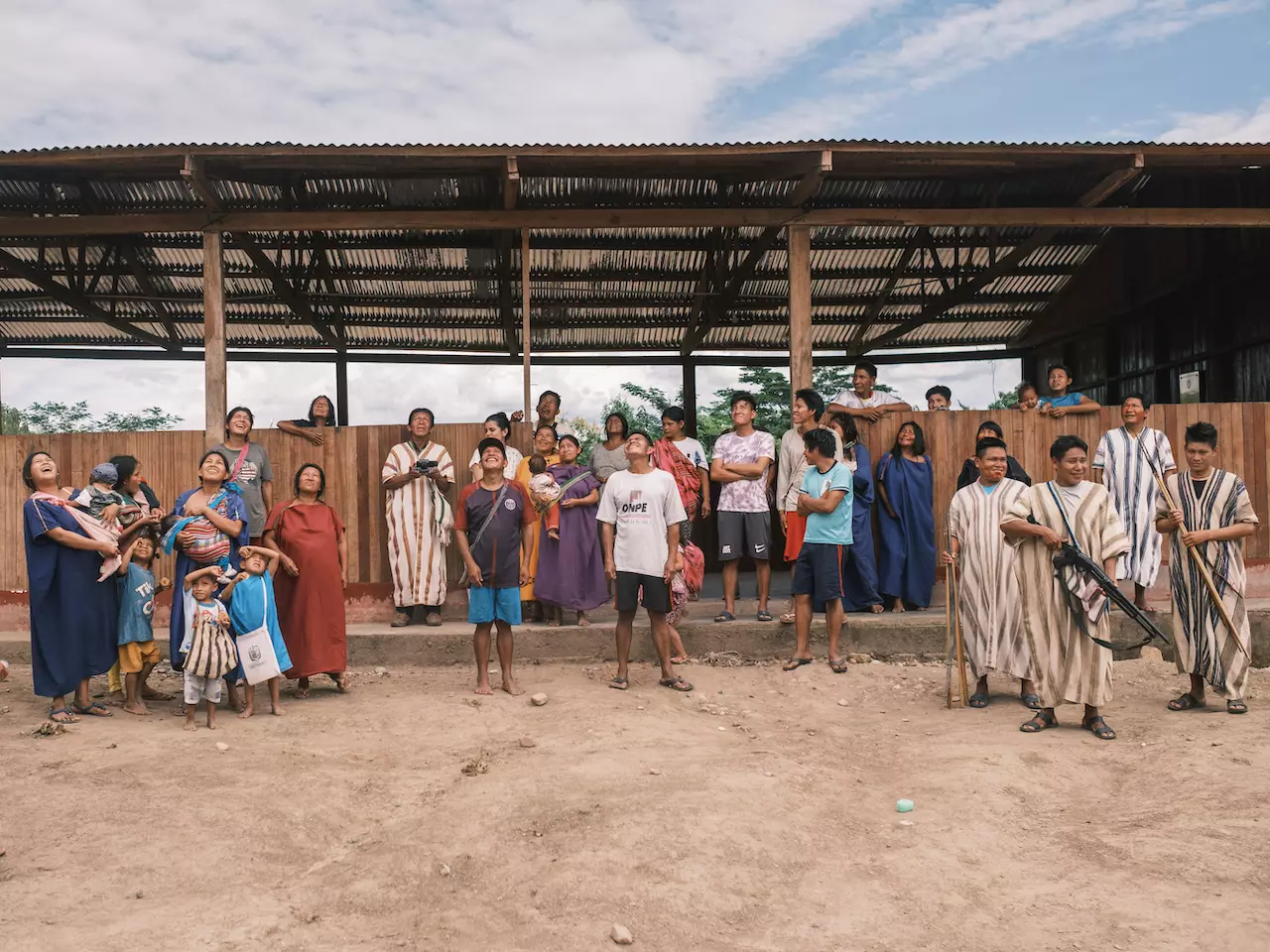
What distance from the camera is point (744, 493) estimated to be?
302 inches

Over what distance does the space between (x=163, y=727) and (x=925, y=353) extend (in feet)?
40.2

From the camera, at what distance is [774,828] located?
4207 mm

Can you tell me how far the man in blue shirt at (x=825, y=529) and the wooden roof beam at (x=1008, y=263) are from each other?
142 inches

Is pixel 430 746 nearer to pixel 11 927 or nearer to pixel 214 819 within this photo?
pixel 214 819

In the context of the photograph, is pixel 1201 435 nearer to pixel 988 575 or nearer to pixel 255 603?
pixel 988 575

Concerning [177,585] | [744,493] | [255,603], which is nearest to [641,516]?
[744,493]

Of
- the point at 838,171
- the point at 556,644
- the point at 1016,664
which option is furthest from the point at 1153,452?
the point at 556,644

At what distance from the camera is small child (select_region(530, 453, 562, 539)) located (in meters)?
7.42

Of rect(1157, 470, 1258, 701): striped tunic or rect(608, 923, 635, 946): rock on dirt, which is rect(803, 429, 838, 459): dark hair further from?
rect(608, 923, 635, 946): rock on dirt

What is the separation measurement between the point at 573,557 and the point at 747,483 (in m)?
1.47

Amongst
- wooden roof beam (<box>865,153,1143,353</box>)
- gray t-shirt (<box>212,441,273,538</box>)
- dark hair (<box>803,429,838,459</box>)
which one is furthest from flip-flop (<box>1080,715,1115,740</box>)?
gray t-shirt (<box>212,441,273,538</box>)

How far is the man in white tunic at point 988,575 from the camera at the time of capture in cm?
603

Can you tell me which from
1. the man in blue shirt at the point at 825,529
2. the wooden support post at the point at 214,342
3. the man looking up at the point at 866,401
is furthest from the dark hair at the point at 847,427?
the wooden support post at the point at 214,342

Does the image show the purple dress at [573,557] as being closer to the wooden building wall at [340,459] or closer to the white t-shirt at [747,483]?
the wooden building wall at [340,459]
